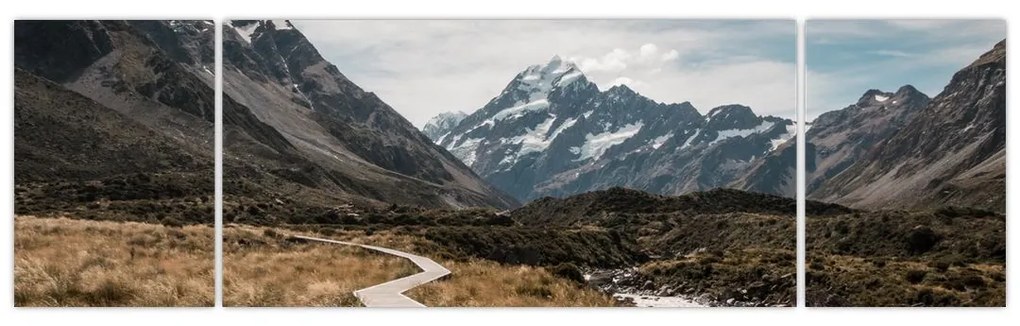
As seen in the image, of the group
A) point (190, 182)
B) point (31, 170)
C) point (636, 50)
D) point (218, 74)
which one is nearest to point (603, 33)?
point (636, 50)

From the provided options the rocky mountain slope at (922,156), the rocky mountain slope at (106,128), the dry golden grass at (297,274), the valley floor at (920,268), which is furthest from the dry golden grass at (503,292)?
the rocky mountain slope at (106,128)

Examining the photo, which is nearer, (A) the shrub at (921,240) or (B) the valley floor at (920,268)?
(B) the valley floor at (920,268)

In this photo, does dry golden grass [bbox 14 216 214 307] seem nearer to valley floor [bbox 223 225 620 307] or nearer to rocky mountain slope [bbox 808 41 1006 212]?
valley floor [bbox 223 225 620 307]

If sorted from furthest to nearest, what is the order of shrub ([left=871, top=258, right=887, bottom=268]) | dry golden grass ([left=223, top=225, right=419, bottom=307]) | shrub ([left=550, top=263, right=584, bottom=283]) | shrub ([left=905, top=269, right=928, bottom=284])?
shrub ([left=871, top=258, right=887, bottom=268]), shrub ([left=550, top=263, right=584, bottom=283]), shrub ([left=905, top=269, right=928, bottom=284]), dry golden grass ([left=223, top=225, right=419, bottom=307])

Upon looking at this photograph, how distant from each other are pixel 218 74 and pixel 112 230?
195 inches

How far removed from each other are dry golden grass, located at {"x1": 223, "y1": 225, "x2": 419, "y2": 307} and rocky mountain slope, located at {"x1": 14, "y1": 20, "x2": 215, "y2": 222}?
656cm

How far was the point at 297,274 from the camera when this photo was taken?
19.1m

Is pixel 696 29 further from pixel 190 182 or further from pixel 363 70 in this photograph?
pixel 190 182

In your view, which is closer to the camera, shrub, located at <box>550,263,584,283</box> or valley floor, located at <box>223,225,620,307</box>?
valley floor, located at <box>223,225,620,307</box>

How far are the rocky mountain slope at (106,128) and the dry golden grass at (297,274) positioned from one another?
21.5 feet

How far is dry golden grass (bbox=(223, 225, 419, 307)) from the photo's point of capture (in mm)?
18312

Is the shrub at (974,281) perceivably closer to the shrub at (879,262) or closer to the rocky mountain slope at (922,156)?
the rocky mountain slope at (922,156)

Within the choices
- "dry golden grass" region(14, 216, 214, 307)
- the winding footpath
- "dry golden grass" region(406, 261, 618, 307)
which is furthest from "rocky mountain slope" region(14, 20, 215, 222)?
"dry golden grass" region(406, 261, 618, 307)

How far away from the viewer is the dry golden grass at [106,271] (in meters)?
17.8
